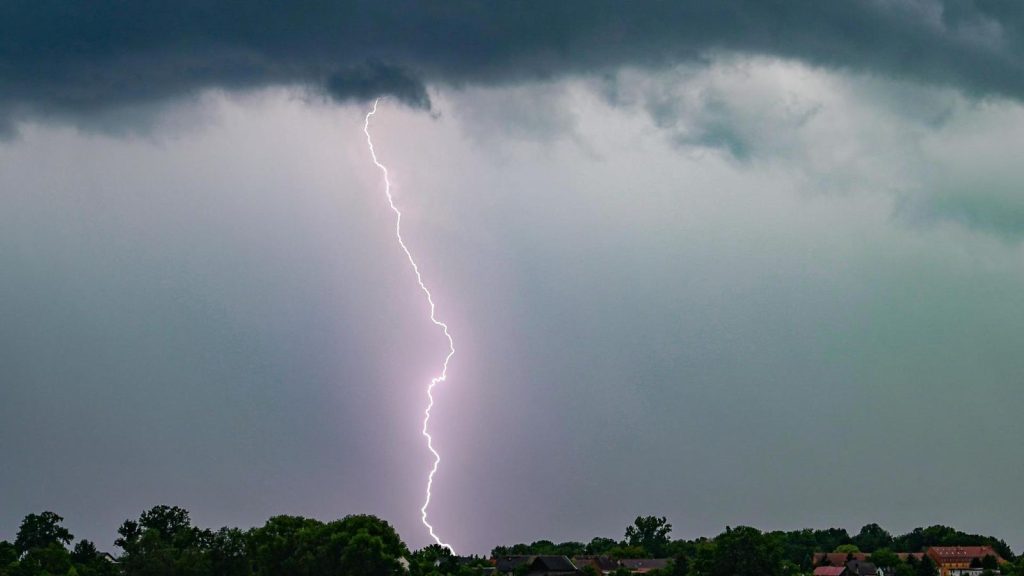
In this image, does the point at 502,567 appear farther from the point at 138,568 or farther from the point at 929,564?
the point at 138,568

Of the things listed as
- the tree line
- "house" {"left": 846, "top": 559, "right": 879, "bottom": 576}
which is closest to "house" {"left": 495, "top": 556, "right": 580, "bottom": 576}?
the tree line

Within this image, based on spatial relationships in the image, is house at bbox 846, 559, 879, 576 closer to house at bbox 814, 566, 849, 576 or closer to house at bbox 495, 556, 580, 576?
house at bbox 814, 566, 849, 576

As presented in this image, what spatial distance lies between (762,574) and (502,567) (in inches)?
2726

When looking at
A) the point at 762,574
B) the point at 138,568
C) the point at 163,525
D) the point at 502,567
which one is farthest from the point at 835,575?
the point at 138,568

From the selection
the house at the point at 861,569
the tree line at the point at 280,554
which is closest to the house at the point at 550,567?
the tree line at the point at 280,554

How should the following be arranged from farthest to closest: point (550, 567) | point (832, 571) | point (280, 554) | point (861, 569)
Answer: point (861, 569) < point (832, 571) < point (550, 567) < point (280, 554)

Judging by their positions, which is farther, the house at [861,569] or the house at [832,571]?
the house at [861,569]

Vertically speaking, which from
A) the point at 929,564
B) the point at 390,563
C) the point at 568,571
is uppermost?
the point at 929,564

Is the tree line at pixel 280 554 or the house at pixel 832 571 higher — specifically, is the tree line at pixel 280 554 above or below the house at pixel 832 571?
below

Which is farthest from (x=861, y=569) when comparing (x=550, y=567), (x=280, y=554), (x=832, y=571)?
(x=280, y=554)

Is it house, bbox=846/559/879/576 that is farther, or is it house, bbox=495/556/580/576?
house, bbox=846/559/879/576

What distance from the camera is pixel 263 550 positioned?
106 meters

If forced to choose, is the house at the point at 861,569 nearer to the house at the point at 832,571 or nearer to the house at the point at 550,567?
the house at the point at 832,571

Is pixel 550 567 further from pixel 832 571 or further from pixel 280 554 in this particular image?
pixel 832 571
